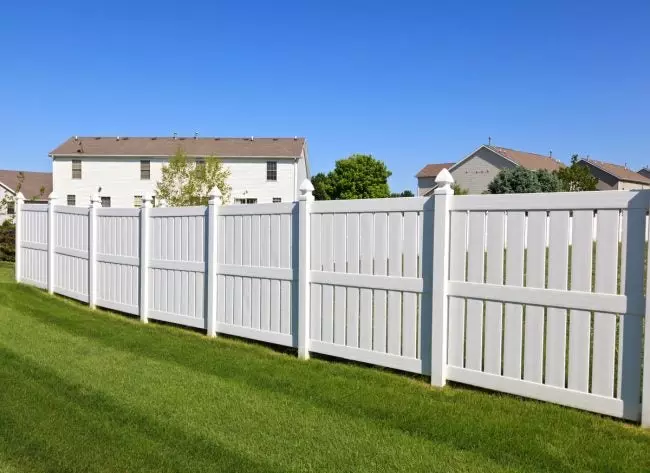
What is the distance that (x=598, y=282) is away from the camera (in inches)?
168

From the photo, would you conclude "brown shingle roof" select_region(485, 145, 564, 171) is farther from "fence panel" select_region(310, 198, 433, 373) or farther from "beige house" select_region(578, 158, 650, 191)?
"fence panel" select_region(310, 198, 433, 373)

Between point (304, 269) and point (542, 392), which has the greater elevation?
point (304, 269)

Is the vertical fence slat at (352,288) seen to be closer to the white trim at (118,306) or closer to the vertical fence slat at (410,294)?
the vertical fence slat at (410,294)

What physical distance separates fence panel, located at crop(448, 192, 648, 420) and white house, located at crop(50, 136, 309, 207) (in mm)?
30527

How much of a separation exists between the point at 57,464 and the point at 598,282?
156 inches

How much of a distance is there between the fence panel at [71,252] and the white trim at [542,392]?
25.2ft

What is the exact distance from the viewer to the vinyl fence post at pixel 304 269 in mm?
6289

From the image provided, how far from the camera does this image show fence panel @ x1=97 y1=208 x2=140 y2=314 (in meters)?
9.02

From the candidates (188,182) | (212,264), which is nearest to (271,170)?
(188,182)

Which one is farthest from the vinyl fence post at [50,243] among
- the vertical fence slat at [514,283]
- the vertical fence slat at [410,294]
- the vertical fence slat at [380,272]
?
the vertical fence slat at [514,283]

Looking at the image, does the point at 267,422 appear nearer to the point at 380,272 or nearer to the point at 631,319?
the point at 380,272

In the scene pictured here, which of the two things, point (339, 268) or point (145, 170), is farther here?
point (145, 170)

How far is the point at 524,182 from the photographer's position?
1152 inches

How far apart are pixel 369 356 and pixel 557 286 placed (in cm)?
204
